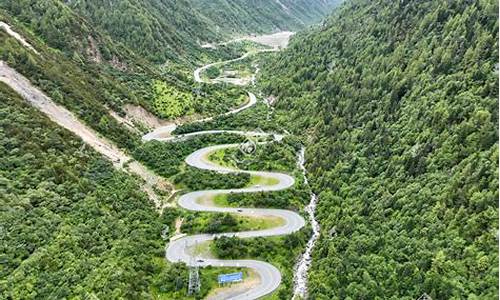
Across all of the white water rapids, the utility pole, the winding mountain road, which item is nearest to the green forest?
the utility pole

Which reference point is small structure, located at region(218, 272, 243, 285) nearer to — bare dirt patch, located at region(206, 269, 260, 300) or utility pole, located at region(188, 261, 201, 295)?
bare dirt patch, located at region(206, 269, 260, 300)

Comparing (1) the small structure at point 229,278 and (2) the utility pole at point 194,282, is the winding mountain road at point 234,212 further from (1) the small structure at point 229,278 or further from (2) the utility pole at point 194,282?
(2) the utility pole at point 194,282

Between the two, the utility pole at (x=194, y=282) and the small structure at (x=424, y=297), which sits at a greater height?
the utility pole at (x=194, y=282)

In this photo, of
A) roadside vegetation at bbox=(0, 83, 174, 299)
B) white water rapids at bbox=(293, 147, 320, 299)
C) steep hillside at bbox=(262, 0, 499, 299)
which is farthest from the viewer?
white water rapids at bbox=(293, 147, 320, 299)

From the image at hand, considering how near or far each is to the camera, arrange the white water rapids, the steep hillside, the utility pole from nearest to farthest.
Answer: the steep hillside < the utility pole < the white water rapids

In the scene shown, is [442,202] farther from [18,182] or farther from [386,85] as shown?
[18,182]

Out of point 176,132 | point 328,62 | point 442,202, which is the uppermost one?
point 328,62

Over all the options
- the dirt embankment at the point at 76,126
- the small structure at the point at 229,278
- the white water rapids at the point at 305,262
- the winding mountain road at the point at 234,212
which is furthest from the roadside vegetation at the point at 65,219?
the white water rapids at the point at 305,262

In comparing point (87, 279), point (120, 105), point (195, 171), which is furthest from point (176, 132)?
point (87, 279)
